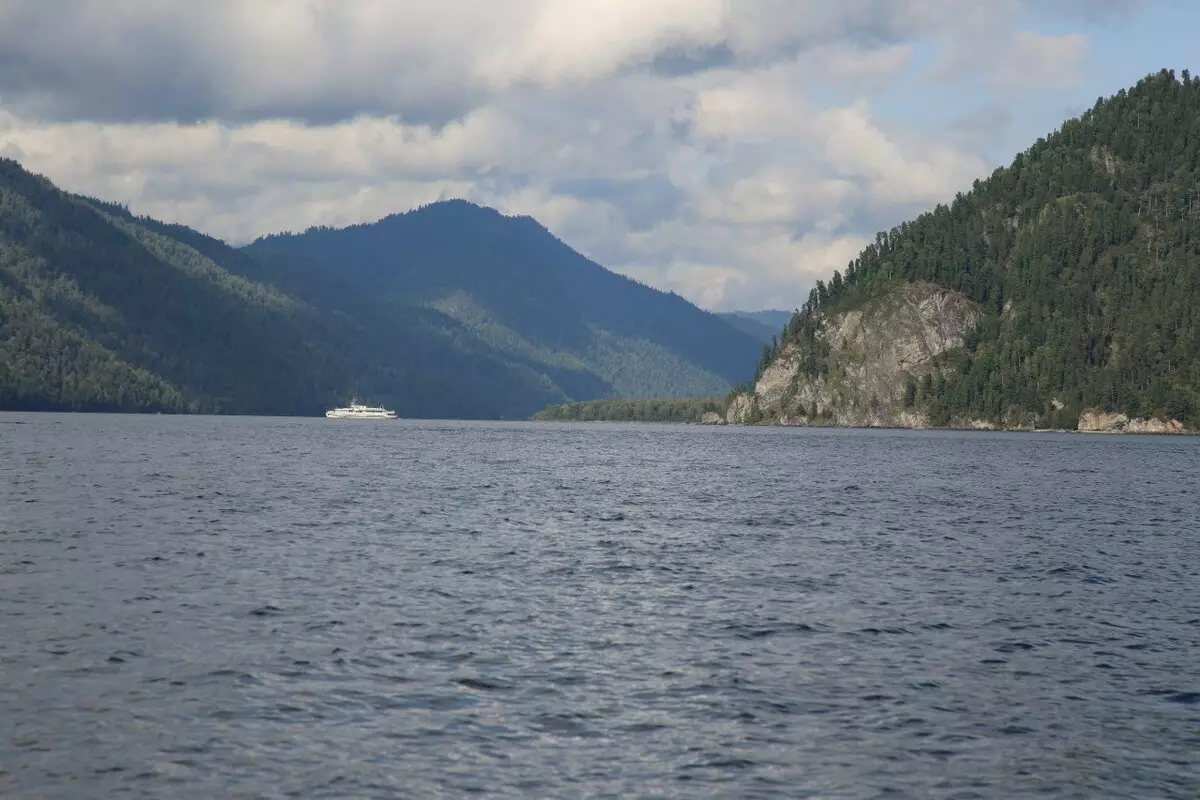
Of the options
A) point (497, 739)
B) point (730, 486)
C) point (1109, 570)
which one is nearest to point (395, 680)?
point (497, 739)

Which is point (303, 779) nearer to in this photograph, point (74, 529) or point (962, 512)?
point (74, 529)

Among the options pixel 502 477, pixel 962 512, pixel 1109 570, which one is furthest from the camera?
pixel 502 477

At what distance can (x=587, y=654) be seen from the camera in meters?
36.7

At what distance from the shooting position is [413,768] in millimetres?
25375

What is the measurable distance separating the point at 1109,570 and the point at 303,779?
148 ft

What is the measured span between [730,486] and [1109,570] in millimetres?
57850

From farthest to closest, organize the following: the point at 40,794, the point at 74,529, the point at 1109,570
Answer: the point at 74,529
the point at 1109,570
the point at 40,794

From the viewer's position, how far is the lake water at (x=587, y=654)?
25.8 meters

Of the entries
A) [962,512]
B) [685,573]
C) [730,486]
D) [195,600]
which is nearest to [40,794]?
[195,600]

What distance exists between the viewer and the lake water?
2581 centimetres

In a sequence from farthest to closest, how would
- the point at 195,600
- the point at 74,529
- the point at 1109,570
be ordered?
the point at 74,529
the point at 1109,570
the point at 195,600

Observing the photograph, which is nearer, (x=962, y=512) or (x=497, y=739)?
(x=497, y=739)

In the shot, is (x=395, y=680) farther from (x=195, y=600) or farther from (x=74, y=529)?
(x=74, y=529)

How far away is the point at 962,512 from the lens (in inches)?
3506
